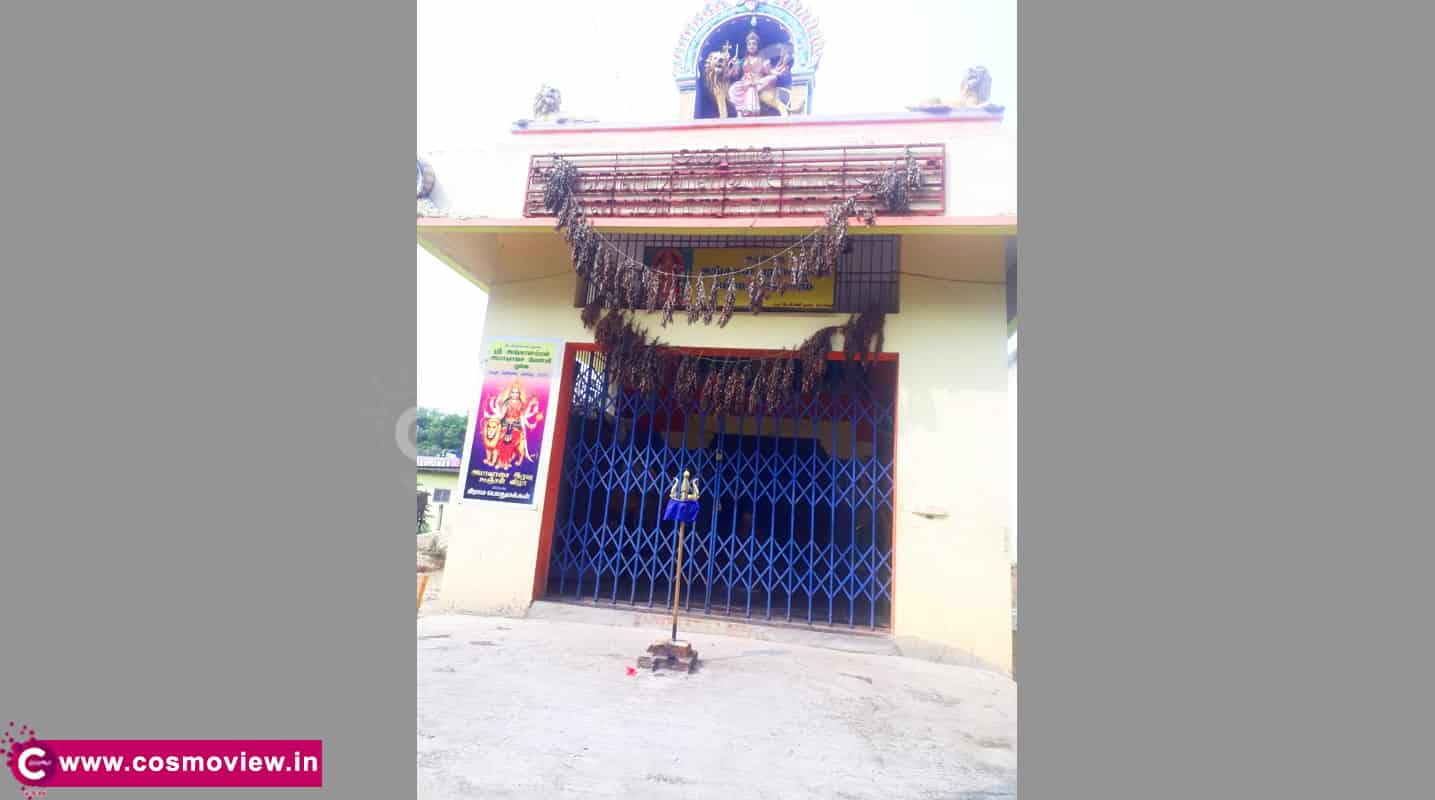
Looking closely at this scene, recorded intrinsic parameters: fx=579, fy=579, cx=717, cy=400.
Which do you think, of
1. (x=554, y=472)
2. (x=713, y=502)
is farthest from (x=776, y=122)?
(x=554, y=472)

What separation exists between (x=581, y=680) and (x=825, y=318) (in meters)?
4.29

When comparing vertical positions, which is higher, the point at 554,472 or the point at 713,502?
the point at 554,472

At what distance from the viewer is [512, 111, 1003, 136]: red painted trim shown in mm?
6164

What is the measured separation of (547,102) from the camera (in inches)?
274

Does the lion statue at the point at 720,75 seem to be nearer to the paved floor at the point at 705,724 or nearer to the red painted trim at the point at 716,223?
the red painted trim at the point at 716,223

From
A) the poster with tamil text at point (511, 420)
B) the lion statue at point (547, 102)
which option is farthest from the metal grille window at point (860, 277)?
the lion statue at point (547, 102)

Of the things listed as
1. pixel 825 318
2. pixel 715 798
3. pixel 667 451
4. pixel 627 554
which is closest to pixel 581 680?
pixel 715 798

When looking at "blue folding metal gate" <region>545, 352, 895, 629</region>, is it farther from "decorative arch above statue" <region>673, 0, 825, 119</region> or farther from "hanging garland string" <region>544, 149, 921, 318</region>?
"decorative arch above statue" <region>673, 0, 825, 119</region>

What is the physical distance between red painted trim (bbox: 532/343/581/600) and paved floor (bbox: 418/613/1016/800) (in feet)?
3.70

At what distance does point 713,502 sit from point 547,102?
515 centimetres

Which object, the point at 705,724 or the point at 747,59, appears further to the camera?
the point at 747,59

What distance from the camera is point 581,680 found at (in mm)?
4109
